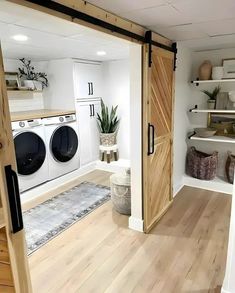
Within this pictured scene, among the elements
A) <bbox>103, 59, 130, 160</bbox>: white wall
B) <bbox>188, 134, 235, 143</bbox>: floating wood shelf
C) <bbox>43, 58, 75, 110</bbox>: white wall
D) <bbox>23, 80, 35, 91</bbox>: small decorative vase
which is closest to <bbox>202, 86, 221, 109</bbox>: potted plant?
<bbox>188, 134, 235, 143</bbox>: floating wood shelf

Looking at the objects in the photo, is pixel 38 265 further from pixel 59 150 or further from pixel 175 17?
pixel 175 17

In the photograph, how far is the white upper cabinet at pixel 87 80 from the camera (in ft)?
13.5

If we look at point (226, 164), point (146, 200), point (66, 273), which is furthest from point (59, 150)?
point (226, 164)

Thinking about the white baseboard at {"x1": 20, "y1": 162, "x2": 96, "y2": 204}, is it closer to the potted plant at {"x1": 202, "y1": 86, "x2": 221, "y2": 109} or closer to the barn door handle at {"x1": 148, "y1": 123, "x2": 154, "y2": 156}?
the barn door handle at {"x1": 148, "y1": 123, "x2": 154, "y2": 156}

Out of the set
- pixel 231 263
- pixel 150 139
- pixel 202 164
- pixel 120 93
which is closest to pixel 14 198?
pixel 231 263

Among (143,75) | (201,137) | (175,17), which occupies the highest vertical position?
(175,17)

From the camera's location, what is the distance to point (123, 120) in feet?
15.2

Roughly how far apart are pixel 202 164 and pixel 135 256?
1945 millimetres

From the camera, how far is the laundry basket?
2959 millimetres

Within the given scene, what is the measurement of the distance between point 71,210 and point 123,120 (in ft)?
6.92

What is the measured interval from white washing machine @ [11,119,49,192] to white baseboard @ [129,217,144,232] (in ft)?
5.37

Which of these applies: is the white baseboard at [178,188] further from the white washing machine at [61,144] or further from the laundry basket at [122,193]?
the white washing machine at [61,144]

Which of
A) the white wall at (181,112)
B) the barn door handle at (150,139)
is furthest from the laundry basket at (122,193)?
the white wall at (181,112)

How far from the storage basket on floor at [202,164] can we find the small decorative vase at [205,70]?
44.6 inches
